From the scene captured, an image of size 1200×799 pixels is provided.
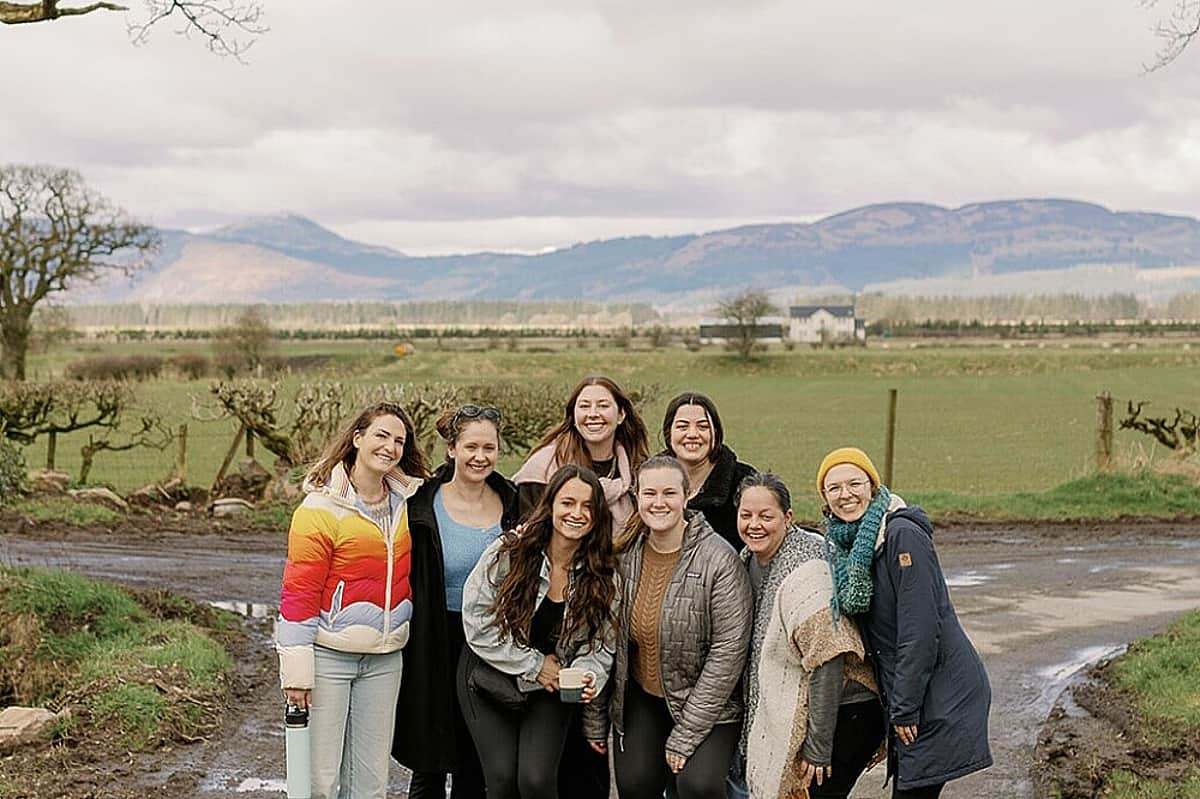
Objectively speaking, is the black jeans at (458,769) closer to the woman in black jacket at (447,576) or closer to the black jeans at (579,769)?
the woman in black jacket at (447,576)

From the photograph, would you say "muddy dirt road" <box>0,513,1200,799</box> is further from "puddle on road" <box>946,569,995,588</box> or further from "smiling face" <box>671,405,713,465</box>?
"smiling face" <box>671,405,713,465</box>

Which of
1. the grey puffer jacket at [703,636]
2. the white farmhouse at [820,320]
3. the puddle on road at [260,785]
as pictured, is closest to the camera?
the grey puffer jacket at [703,636]

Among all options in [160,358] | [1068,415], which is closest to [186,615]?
[1068,415]

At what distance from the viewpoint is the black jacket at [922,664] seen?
465 cm

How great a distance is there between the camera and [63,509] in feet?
54.6

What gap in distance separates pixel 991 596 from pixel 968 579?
814 millimetres

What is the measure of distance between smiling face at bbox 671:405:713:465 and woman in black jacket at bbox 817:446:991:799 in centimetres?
76

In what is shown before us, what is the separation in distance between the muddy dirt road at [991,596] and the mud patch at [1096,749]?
132mm

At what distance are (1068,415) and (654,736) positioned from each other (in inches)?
1522

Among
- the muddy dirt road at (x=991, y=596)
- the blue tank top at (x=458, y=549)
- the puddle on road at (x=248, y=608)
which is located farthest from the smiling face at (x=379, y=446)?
the puddle on road at (x=248, y=608)

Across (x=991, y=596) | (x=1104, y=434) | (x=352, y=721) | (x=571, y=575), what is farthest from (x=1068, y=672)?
(x=1104, y=434)

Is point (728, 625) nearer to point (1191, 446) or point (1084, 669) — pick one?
point (1084, 669)

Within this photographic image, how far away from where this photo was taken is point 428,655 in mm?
5453

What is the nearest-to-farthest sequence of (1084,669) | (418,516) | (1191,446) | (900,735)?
(900,735)
(418,516)
(1084,669)
(1191,446)
